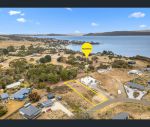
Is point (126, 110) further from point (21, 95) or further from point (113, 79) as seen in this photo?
point (21, 95)

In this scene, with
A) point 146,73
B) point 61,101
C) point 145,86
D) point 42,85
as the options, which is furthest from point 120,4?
point 146,73

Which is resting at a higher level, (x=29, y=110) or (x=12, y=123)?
(x=12, y=123)

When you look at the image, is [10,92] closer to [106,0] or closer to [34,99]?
[34,99]

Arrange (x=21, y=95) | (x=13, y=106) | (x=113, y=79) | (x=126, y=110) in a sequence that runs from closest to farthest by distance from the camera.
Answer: (x=126, y=110) < (x=13, y=106) < (x=21, y=95) < (x=113, y=79)

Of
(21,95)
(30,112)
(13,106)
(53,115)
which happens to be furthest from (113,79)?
(13,106)

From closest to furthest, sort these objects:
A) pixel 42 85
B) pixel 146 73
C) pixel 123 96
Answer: pixel 123 96
pixel 42 85
pixel 146 73

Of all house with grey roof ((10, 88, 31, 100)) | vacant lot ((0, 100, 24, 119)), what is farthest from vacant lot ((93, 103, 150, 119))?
house with grey roof ((10, 88, 31, 100))

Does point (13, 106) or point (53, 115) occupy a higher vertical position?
point (53, 115)

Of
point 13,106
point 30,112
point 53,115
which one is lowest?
point 13,106

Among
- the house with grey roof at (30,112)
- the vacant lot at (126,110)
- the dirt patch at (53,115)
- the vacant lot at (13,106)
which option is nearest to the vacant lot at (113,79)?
the vacant lot at (126,110)
